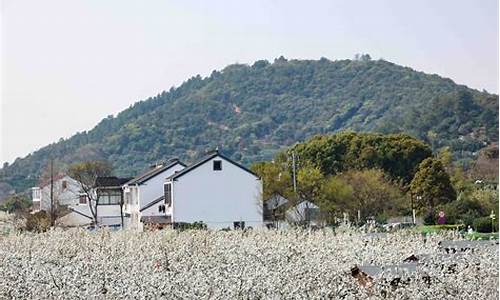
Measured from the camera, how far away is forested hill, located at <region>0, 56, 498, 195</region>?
67.6 meters

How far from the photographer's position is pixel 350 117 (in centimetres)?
9369

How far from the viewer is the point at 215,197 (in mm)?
33594

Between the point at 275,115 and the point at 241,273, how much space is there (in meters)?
89.0

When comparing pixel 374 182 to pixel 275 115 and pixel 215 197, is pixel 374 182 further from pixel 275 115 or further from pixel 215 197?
pixel 275 115

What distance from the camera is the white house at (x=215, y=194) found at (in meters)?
33.5

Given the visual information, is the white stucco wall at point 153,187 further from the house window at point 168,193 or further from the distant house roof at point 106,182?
the distant house roof at point 106,182

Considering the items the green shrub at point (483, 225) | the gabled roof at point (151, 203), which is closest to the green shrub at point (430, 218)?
the green shrub at point (483, 225)

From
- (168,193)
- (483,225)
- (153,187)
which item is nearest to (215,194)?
(168,193)

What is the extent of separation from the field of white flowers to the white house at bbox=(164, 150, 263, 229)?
20.0m

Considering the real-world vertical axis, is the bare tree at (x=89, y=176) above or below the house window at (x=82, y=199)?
above

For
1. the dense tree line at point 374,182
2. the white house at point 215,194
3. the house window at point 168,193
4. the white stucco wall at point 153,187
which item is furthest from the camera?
the white stucco wall at point 153,187

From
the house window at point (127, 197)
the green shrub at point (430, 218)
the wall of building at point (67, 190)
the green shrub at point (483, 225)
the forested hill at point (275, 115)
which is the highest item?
the forested hill at point (275, 115)

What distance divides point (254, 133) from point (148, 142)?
477 inches

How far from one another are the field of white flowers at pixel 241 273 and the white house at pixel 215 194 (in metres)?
20.0
